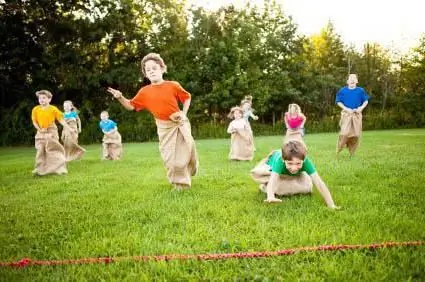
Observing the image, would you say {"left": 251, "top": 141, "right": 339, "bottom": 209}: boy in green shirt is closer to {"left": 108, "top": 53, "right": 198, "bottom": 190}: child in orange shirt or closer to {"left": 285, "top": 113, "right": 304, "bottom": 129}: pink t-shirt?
{"left": 108, "top": 53, "right": 198, "bottom": 190}: child in orange shirt

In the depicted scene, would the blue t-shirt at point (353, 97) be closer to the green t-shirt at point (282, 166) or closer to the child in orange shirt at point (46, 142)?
the green t-shirt at point (282, 166)

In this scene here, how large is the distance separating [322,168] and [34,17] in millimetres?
28385

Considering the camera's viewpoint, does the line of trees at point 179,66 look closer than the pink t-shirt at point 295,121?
No

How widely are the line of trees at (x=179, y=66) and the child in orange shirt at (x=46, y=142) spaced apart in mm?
19101

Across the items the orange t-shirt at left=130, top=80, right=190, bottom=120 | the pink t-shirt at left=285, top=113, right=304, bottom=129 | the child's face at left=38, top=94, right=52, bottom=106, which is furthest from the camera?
the pink t-shirt at left=285, top=113, right=304, bottom=129

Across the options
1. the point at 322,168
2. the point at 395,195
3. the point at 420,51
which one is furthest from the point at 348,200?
the point at 420,51

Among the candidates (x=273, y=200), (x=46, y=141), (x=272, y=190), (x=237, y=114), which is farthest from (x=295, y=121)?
(x=46, y=141)

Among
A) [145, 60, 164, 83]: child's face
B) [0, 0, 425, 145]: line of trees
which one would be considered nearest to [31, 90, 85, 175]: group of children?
[145, 60, 164, 83]: child's face

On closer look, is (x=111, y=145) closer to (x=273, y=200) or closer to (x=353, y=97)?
(x=353, y=97)

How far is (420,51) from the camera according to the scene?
4316 cm

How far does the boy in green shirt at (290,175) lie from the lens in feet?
17.9

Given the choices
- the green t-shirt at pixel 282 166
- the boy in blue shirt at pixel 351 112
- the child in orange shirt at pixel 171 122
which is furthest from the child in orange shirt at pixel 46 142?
the boy in blue shirt at pixel 351 112

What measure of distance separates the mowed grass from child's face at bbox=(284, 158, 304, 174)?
466mm

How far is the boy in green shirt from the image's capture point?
546 cm
